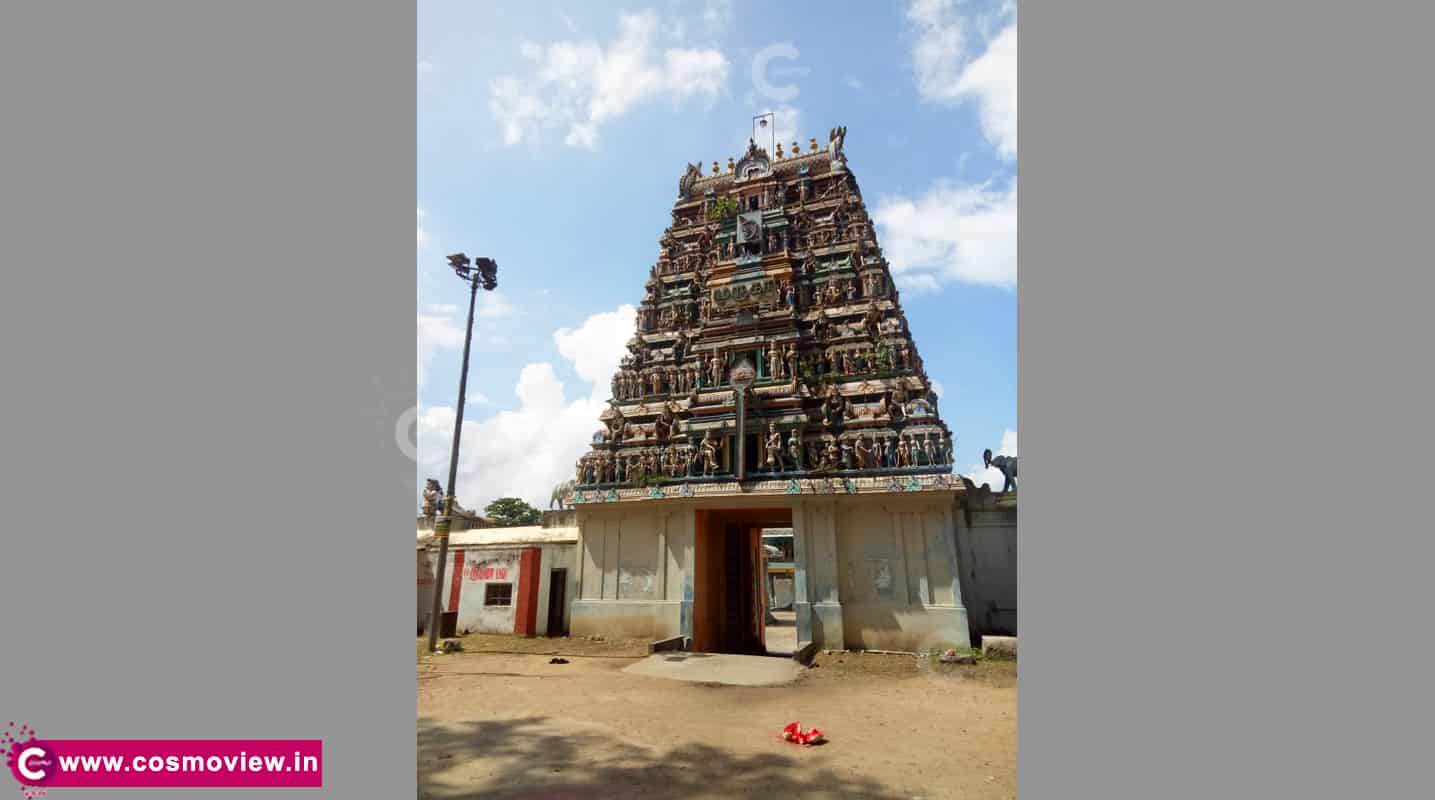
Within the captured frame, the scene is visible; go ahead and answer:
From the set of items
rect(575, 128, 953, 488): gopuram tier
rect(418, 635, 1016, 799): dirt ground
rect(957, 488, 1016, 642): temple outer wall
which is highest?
rect(575, 128, 953, 488): gopuram tier

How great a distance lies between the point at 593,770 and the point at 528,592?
14810mm

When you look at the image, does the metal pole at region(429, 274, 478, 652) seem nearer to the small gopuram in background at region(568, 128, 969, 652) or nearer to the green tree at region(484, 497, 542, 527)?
the small gopuram in background at region(568, 128, 969, 652)

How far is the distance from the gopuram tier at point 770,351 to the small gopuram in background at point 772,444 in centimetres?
6

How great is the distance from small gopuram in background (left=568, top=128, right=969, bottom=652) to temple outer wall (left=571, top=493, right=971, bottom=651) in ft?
0.17

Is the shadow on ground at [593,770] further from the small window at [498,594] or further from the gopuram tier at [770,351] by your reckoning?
the small window at [498,594]

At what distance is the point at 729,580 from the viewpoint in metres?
21.9

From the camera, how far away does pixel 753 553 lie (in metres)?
23.9

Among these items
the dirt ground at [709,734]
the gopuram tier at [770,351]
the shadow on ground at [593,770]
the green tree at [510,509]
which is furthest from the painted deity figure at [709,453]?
the green tree at [510,509]

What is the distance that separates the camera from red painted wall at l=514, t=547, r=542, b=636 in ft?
67.2

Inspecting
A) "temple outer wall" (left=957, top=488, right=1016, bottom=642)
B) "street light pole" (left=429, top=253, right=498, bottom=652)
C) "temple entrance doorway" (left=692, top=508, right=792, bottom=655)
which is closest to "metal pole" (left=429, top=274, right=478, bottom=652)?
"street light pole" (left=429, top=253, right=498, bottom=652)

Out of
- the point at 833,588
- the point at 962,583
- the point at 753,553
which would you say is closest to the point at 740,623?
the point at 753,553

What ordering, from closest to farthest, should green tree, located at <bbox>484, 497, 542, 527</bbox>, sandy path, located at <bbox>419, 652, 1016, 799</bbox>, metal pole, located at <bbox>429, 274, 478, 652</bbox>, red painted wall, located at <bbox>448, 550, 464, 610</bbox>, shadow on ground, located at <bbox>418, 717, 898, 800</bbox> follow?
shadow on ground, located at <bbox>418, 717, 898, 800</bbox>, sandy path, located at <bbox>419, 652, 1016, 799</bbox>, metal pole, located at <bbox>429, 274, 478, 652</bbox>, red painted wall, located at <bbox>448, 550, 464, 610</bbox>, green tree, located at <bbox>484, 497, 542, 527</bbox>

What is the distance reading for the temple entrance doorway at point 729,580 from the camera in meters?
19.3

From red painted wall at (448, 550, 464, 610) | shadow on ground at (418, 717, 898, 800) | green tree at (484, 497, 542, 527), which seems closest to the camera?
shadow on ground at (418, 717, 898, 800)
